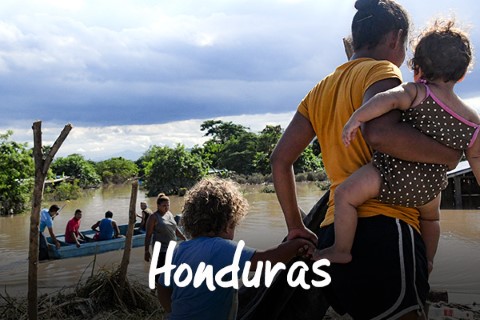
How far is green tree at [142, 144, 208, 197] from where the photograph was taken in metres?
26.6

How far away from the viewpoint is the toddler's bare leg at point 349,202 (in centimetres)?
157

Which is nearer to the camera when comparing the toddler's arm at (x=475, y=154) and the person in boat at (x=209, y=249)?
the toddler's arm at (x=475, y=154)

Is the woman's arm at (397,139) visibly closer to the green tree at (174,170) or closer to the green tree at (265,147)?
the green tree at (174,170)

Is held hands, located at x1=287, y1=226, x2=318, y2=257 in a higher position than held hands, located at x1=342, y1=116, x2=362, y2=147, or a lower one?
lower

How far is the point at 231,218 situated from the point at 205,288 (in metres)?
0.29

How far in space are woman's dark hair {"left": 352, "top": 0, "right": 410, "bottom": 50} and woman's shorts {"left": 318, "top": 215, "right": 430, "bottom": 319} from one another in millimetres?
605

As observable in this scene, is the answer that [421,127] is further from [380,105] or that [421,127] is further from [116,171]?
[116,171]

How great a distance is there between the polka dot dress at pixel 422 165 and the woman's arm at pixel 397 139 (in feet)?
0.10

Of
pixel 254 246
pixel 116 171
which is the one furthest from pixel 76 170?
pixel 254 246

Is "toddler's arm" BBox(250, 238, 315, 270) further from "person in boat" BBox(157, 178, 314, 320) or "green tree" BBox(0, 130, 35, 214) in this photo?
"green tree" BBox(0, 130, 35, 214)

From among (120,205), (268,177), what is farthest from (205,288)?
(268,177)

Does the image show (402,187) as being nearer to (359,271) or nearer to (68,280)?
(359,271)

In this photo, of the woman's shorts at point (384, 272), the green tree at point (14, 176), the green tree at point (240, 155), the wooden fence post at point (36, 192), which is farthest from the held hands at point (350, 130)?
the green tree at point (240, 155)

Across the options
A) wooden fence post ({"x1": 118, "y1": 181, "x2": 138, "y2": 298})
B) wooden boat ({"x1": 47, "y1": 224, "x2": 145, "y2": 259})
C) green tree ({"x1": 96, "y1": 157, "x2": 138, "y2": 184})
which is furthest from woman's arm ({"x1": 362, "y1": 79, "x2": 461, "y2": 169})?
green tree ({"x1": 96, "y1": 157, "x2": 138, "y2": 184})
